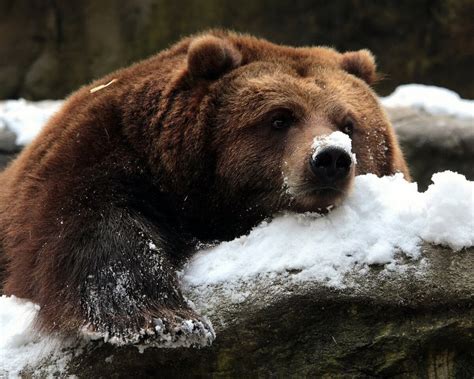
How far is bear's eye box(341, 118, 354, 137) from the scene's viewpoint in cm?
475

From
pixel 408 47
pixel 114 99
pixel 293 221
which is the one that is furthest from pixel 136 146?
pixel 408 47

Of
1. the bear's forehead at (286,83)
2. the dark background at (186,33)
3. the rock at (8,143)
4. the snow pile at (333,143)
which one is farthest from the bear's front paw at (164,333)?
the dark background at (186,33)

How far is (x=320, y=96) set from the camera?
4746 millimetres

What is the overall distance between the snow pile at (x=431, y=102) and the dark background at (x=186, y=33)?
202 cm

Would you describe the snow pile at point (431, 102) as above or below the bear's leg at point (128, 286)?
below

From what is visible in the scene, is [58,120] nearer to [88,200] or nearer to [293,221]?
[88,200]

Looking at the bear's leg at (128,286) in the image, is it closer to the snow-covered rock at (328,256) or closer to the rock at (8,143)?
the snow-covered rock at (328,256)

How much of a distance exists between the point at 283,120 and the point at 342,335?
4.94 feet

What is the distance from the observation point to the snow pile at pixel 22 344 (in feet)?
12.8

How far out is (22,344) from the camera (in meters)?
4.02

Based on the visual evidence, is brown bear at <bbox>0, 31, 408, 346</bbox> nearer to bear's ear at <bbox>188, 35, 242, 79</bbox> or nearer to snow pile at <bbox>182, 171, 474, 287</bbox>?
bear's ear at <bbox>188, 35, 242, 79</bbox>

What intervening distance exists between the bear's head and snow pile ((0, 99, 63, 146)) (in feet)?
14.5

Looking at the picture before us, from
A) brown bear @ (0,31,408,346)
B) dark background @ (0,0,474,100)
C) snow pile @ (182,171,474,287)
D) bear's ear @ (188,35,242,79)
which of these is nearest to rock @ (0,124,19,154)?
brown bear @ (0,31,408,346)

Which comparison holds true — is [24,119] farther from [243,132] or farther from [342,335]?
[342,335]
